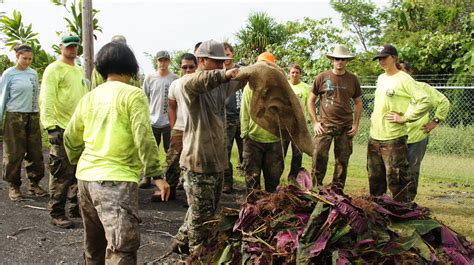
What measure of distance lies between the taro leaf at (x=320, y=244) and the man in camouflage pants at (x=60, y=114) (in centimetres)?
344

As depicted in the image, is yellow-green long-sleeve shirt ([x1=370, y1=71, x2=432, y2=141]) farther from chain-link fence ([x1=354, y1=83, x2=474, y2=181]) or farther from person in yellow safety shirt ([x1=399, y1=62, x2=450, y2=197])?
chain-link fence ([x1=354, y1=83, x2=474, y2=181])

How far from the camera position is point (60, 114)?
577cm

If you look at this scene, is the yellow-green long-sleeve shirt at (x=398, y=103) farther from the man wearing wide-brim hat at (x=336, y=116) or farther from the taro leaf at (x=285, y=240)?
the taro leaf at (x=285, y=240)

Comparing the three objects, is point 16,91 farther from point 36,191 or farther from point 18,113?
point 36,191

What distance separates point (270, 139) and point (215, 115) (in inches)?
77.6

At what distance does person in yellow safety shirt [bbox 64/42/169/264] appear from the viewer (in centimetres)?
328

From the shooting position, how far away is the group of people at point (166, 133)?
131 inches

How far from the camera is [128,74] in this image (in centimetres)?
347

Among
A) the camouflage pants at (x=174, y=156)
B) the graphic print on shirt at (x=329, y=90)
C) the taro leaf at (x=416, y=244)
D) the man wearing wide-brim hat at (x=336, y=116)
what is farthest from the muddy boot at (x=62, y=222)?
the taro leaf at (x=416, y=244)

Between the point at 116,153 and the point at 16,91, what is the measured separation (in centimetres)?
420

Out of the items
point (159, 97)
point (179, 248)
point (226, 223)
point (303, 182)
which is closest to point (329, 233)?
point (303, 182)

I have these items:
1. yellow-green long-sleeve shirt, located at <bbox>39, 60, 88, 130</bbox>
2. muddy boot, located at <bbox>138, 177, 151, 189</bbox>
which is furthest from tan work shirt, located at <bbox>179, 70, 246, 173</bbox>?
muddy boot, located at <bbox>138, 177, 151, 189</bbox>

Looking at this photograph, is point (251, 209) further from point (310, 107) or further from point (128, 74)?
point (310, 107)

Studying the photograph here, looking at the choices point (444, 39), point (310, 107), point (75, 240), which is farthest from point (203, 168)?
point (444, 39)
